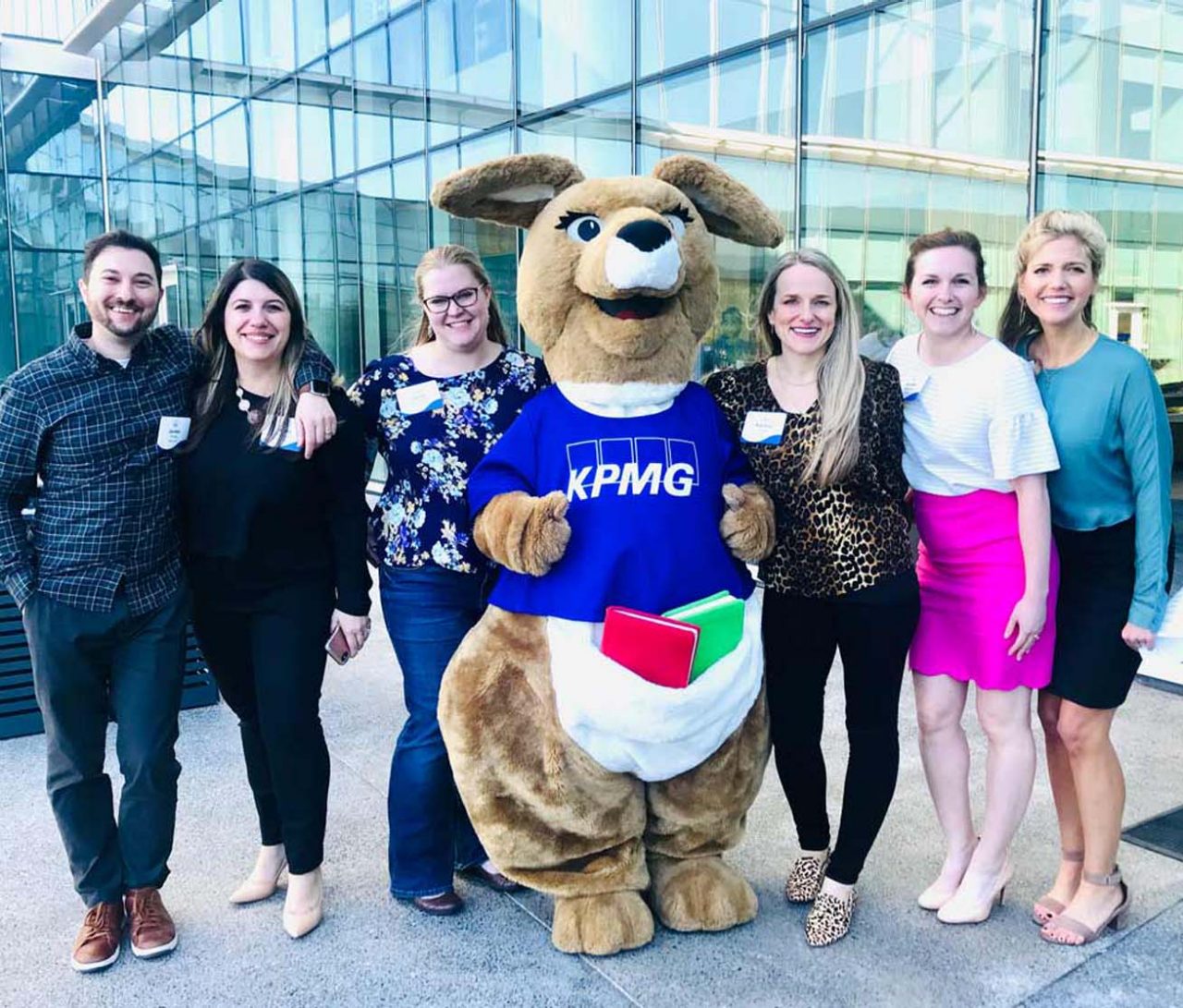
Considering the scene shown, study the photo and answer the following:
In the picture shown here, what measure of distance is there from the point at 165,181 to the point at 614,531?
1904 centimetres

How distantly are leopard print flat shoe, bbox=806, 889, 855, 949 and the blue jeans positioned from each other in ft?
3.25

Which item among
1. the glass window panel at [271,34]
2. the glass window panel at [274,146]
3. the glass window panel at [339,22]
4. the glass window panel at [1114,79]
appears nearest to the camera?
the glass window panel at [1114,79]

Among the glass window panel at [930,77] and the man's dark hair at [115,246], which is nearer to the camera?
the man's dark hair at [115,246]

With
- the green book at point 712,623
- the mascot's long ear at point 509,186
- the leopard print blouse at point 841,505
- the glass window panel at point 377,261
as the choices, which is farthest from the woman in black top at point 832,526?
the glass window panel at point 377,261

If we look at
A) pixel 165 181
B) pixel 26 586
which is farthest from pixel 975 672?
pixel 165 181

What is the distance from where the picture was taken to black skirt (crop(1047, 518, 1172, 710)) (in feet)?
9.04

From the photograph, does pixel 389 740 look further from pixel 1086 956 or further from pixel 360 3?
pixel 360 3

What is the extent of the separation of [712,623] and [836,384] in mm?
658

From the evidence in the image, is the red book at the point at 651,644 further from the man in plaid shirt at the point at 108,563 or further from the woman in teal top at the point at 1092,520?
the woman in teal top at the point at 1092,520

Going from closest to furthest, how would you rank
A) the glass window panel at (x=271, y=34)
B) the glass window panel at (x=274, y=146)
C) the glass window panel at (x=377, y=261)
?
the glass window panel at (x=377, y=261) < the glass window panel at (x=271, y=34) < the glass window panel at (x=274, y=146)

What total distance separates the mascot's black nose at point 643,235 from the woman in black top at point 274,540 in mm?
881

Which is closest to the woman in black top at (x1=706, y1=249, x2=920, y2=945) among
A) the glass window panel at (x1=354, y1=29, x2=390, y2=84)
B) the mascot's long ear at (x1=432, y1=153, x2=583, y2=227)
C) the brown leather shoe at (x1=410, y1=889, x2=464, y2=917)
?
the mascot's long ear at (x1=432, y1=153, x2=583, y2=227)

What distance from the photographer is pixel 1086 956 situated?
2.78 meters

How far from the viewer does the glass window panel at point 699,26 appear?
746 cm
